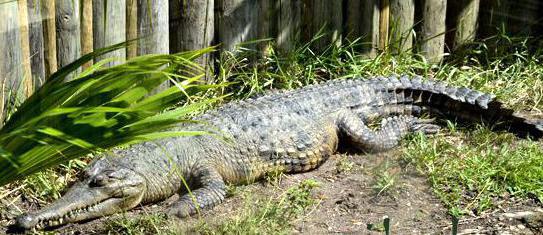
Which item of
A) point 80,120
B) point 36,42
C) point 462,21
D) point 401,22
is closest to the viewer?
point 80,120

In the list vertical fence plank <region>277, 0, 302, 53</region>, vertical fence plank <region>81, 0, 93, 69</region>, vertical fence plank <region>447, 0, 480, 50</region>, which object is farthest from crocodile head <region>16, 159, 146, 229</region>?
vertical fence plank <region>447, 0, 480, 50</region>

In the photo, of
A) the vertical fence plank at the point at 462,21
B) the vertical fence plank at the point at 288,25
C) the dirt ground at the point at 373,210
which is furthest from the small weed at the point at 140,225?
the vertical fence plank at the point at 462,21

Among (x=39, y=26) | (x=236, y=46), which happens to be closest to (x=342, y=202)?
(x=236, y=46)

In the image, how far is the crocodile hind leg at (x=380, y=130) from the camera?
6207mm

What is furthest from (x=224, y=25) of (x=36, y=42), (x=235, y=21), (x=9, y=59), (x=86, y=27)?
(x=9, y=59)

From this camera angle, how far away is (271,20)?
6859 millimetres

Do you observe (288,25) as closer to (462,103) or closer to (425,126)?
(425,126)

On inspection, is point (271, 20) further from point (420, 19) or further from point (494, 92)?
point (494, 92)

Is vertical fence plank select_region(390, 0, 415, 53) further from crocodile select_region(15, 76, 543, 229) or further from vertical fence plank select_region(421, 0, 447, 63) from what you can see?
crocodile select_region(15, 76, 543, 229)

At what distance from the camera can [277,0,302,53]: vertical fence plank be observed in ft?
22.5

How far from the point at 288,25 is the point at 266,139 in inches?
54.0

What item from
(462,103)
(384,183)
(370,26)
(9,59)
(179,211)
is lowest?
(179,211)

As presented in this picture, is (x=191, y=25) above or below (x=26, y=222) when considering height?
above

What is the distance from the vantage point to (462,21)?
24.0ft
